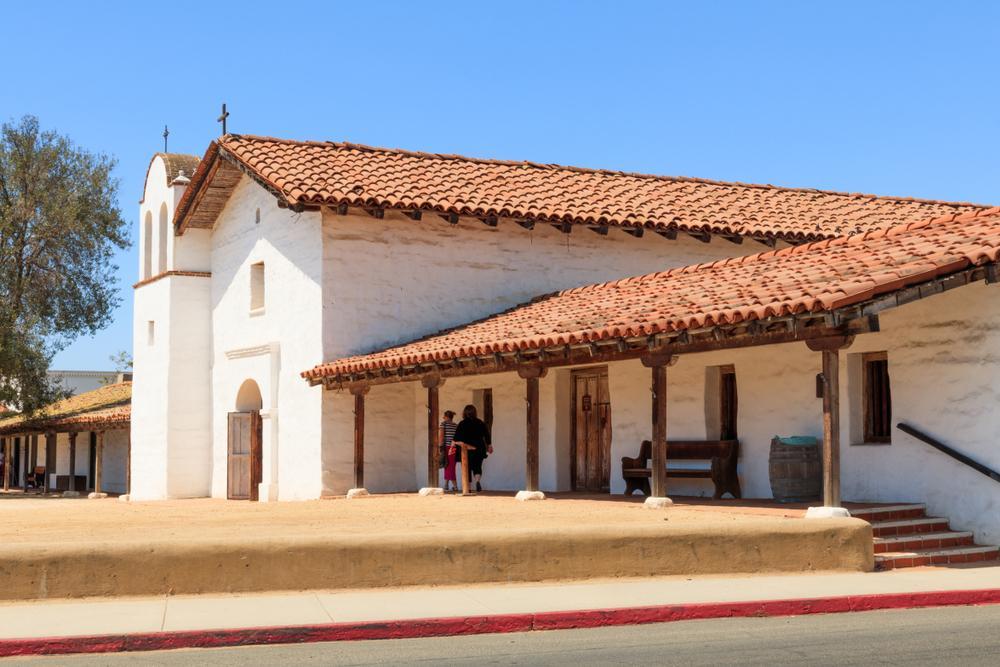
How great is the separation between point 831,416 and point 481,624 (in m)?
5.20

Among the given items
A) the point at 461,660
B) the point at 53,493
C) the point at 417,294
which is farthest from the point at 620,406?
the point at 53,493

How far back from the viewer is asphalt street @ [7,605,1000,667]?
823 centimetres

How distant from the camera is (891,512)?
14430mm

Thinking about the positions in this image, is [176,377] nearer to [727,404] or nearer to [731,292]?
[727,404]

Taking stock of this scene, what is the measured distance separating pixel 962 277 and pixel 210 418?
1771 cm

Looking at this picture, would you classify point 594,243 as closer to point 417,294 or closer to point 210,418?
point 417,294

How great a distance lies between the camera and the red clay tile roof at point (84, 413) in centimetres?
3603

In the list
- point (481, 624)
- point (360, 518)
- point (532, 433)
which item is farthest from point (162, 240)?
point (481, 624)

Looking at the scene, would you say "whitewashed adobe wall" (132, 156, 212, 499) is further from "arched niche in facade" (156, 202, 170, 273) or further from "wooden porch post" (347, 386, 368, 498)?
"wooden porch post" (347, 386, 368, 498)

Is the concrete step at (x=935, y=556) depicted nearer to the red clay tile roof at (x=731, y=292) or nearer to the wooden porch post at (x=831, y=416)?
the wooden porch post at (x=831, y=416)

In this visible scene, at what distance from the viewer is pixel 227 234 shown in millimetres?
26797

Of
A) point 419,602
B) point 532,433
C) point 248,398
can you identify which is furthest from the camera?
point 248,398

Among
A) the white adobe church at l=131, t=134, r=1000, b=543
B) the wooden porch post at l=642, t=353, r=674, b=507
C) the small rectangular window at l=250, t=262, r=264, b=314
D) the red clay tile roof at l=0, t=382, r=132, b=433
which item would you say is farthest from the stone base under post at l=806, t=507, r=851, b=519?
the red clay tile roof at l=0, t=382, r=132, b=433

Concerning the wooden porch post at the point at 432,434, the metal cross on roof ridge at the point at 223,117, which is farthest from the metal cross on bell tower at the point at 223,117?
the wooden porch post at the point at 432,434
